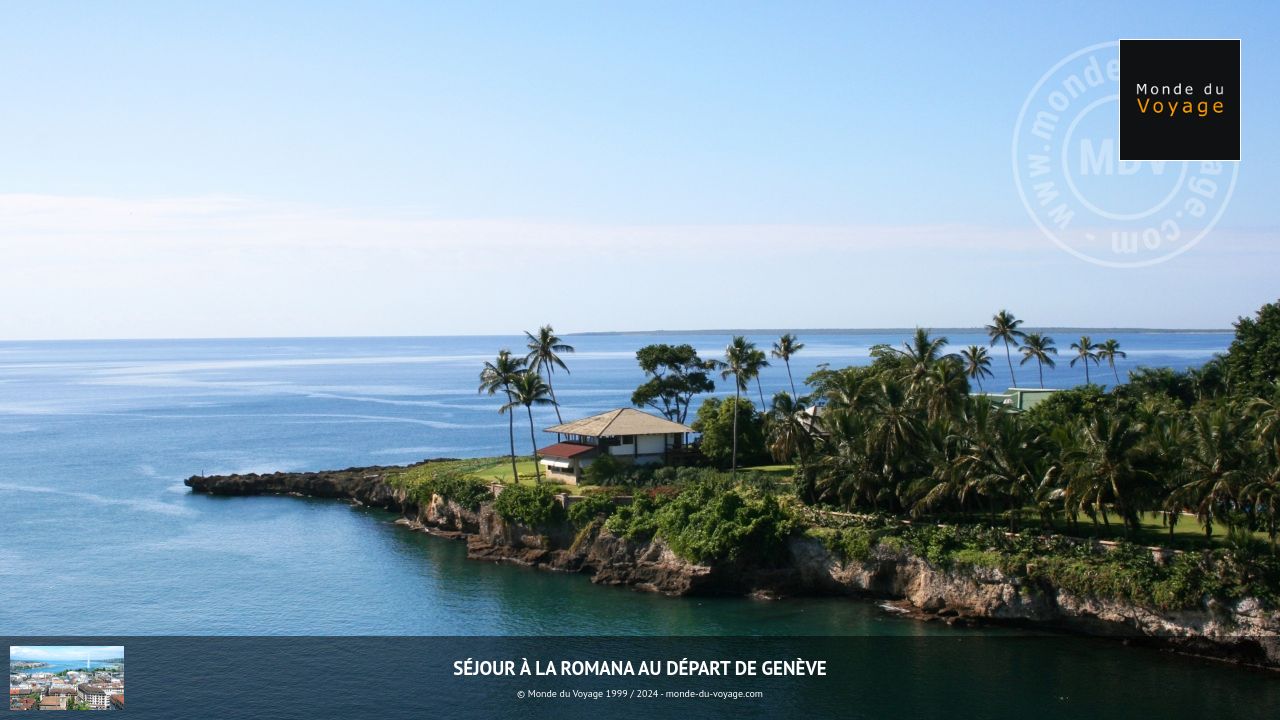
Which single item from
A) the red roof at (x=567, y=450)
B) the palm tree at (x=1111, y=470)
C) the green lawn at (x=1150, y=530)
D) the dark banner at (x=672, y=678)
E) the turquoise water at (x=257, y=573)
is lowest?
the dark banner at (x=672, y=678)

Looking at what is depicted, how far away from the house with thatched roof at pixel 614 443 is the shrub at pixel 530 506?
22.3 feet

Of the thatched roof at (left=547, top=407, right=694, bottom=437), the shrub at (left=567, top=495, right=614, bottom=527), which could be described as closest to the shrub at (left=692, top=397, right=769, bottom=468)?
the thatched roof at (left=547, top=407, right=694, bottom=437)

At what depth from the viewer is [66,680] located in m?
39.7

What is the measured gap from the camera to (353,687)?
40.3 m

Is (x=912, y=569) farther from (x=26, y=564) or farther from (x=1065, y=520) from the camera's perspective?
(x=26, y=564)

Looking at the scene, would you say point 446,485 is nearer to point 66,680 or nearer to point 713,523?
point 713,523

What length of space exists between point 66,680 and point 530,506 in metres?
28.4

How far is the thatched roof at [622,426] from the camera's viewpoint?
71125 mm

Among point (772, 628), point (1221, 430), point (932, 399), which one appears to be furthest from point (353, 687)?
point (1221, 430)

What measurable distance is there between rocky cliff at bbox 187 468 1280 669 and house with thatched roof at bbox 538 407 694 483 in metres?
7.55

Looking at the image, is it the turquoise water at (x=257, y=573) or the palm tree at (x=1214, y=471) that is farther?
the turquoise water at (x=257, y=573)

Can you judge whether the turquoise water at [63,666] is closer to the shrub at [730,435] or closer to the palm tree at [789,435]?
the palm tree at [789,435]

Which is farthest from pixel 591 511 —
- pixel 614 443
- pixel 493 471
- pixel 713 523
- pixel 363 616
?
pixel 493 471

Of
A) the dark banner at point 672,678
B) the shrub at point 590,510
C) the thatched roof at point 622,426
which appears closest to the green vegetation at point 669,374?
the thatched roof at point 622,426
